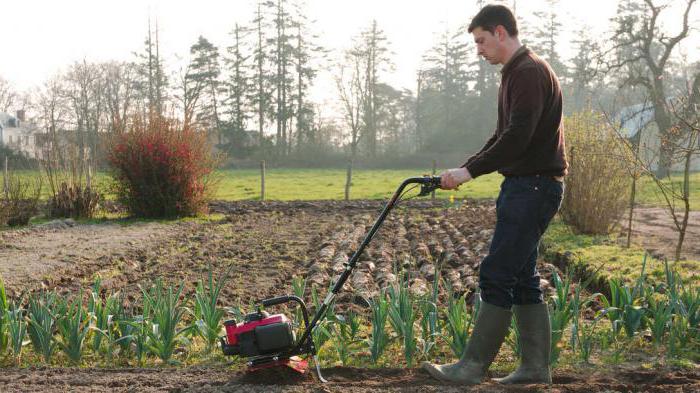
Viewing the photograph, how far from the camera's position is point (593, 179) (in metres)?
12.2

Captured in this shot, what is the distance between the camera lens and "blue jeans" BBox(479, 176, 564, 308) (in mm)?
4180

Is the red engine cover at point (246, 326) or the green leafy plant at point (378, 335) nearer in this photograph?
the red engine cover at point (246, 326)

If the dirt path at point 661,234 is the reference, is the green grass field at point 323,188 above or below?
above

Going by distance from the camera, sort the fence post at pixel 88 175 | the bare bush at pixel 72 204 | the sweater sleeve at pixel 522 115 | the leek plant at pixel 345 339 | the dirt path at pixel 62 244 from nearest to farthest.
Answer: the sweater sleeve at pixel 522 115, the leek plant at pixel 345 339, the dirt path at pixel 62 244, the fence post at pixel 88 175, the bare bush at pixel 72 204

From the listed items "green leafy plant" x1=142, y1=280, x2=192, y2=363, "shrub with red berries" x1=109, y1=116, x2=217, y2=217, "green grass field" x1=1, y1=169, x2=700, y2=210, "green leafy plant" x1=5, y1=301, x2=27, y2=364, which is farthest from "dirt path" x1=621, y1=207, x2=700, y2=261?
"shrub with red berries" x1=109, y1=116, x2=217, y2=217

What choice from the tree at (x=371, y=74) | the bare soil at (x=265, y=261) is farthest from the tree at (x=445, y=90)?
the bare soil at (x=265, y=261)

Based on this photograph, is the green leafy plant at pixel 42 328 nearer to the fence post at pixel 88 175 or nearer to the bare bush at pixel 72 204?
the fence post at pixel 88 175

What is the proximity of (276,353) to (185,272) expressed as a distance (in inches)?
218

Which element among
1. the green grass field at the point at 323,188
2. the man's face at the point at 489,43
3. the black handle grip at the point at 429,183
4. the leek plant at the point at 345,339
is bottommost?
the leek plant at the point at 345,339

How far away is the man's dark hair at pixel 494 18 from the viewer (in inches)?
160

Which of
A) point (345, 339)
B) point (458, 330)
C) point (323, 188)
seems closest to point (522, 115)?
point (458, 330)

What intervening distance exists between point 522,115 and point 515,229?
65 cm

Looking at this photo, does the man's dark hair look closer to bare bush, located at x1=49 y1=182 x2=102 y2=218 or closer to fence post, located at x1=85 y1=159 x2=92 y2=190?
fence post, located at x1=85 y1=159 x2=92 y2=190

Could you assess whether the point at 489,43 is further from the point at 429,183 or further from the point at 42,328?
the point at 42,328
